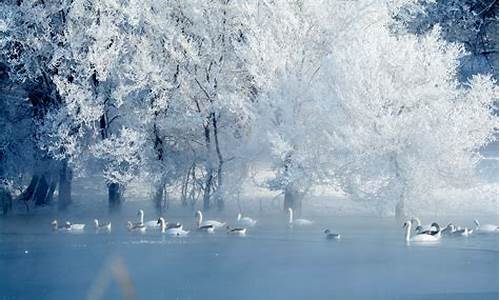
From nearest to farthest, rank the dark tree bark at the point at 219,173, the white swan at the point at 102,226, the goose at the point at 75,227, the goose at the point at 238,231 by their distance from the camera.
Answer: the goose at the point at 238,231 < the goose at the point at 75,227 < the white swan at the point at 102,226 < the dark tree bark at the point at 219,173

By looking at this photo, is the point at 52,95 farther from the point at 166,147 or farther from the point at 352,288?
the point at 352,288

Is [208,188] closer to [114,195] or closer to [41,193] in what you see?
[114,195]

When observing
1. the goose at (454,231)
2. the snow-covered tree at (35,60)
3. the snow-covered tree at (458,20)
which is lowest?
the goose at (454,231)

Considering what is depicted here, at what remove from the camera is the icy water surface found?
1855 centimetres

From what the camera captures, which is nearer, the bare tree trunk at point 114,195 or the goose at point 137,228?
the goose at point 137,228

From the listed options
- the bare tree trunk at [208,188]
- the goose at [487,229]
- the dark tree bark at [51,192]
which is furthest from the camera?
the dark tree bark at [51,192]

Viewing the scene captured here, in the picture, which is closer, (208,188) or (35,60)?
(35,60)

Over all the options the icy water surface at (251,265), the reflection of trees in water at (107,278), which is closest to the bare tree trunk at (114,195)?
the icy water surface at (251,265)

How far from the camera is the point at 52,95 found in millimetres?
35312

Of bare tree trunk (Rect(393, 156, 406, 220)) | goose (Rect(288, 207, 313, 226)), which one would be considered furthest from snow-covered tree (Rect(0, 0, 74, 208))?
bare tree trunk (Rect(393, 156, 406, 220))

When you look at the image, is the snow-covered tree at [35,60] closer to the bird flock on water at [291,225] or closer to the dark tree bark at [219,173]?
the bird flock on water at [291,225]

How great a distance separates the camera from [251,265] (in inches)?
867

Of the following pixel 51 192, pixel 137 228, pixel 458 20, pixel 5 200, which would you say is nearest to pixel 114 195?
pixel 51 192

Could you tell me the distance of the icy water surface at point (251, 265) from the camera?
730 inches
